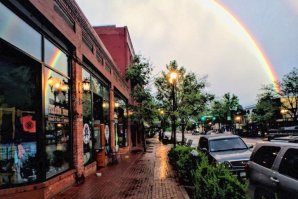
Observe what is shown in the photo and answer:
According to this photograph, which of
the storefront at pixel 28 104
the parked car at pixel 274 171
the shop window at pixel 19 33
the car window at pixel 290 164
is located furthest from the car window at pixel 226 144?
the car window at pixel 290 164

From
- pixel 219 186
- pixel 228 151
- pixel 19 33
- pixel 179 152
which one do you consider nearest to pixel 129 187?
pixel 179 152

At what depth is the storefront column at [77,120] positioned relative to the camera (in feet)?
46.6

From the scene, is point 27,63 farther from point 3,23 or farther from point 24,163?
point 24,163

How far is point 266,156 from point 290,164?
3.67 feet

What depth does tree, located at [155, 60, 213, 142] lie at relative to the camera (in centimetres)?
2873

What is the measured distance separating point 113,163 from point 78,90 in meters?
8.24

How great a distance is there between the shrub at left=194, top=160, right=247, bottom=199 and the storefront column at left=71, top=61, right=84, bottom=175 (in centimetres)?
730

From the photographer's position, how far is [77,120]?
47.4ft

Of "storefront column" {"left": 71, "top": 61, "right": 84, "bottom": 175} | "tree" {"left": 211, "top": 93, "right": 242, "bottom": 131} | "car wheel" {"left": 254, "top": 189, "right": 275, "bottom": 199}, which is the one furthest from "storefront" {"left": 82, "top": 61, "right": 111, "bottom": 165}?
"tree" {"left": 211, "top": 93, "right": 242, "bottom": 131}

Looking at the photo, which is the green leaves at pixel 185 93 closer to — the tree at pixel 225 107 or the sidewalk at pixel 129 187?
the sidewalk at pixel 129 187

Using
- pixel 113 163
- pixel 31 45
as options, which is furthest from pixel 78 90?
pixel 113 163

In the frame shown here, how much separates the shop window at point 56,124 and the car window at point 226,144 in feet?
17.7

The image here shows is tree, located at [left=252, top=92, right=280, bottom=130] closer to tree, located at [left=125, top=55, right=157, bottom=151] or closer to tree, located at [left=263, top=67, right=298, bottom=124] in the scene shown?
tree, located at [left=263, top=67, right=298, bottom=124]

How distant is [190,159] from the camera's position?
39.8 feet
